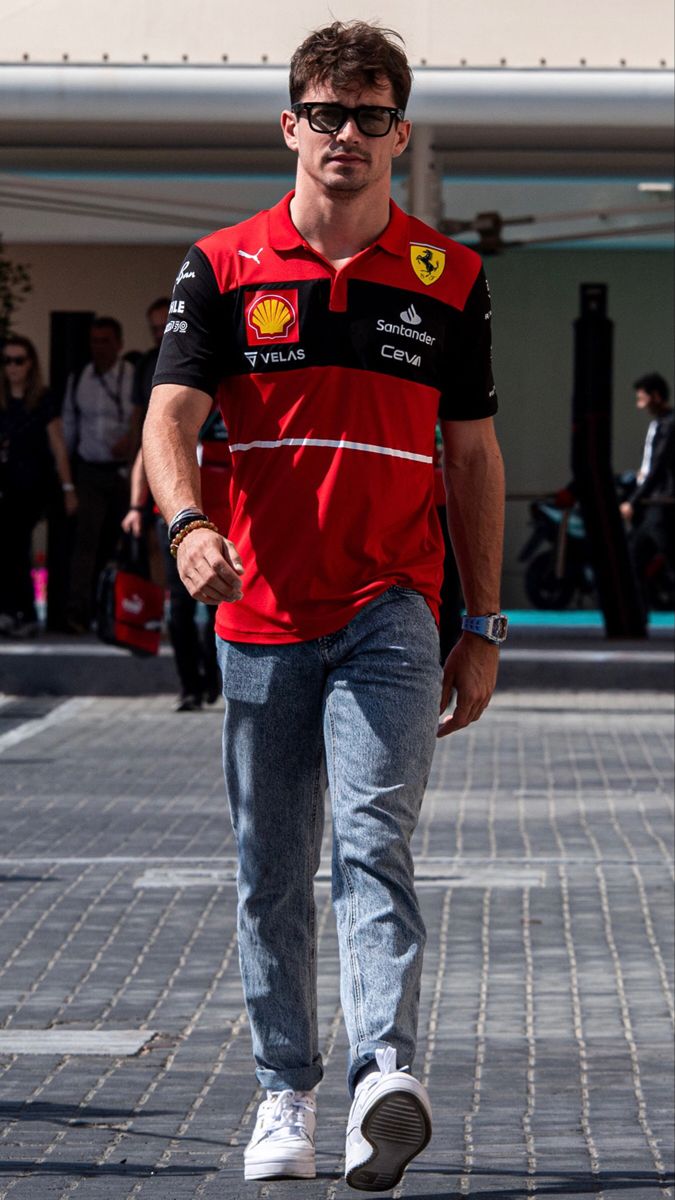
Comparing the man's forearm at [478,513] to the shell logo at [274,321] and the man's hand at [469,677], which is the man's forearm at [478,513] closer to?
the man's hand at [469,677]

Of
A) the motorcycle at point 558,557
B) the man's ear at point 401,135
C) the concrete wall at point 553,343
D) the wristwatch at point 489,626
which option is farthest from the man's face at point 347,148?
the concrete wall at point 553,343

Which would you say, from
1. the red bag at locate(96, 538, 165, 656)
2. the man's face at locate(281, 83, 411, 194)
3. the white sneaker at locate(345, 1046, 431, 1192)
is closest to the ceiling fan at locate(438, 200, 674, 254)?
the red bag at locate(96, 538, 165, 656)

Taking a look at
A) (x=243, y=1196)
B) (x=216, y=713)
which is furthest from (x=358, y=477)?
(x=216, y=713)

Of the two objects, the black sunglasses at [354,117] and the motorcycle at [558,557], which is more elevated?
the black sunglasses at [354,117]

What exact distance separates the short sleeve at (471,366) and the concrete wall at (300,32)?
34.1 ft

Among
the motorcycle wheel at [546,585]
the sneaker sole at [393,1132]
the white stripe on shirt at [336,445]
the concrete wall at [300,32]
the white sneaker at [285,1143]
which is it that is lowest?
the motorcycle wheel at [546,585]

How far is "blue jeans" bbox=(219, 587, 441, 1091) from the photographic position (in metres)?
4.08

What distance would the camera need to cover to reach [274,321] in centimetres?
418

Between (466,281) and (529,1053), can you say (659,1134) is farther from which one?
(466,281)

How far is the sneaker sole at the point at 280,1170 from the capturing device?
4.27 meters

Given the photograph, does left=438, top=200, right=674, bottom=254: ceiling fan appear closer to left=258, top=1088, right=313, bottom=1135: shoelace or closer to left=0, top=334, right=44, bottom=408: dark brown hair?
left=0, top=334, right=44, bottom=408: dark brown hair

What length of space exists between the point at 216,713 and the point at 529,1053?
25.5 ft

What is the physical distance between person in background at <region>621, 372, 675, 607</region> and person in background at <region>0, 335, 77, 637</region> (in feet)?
14.1

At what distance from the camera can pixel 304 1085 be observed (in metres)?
4.30
